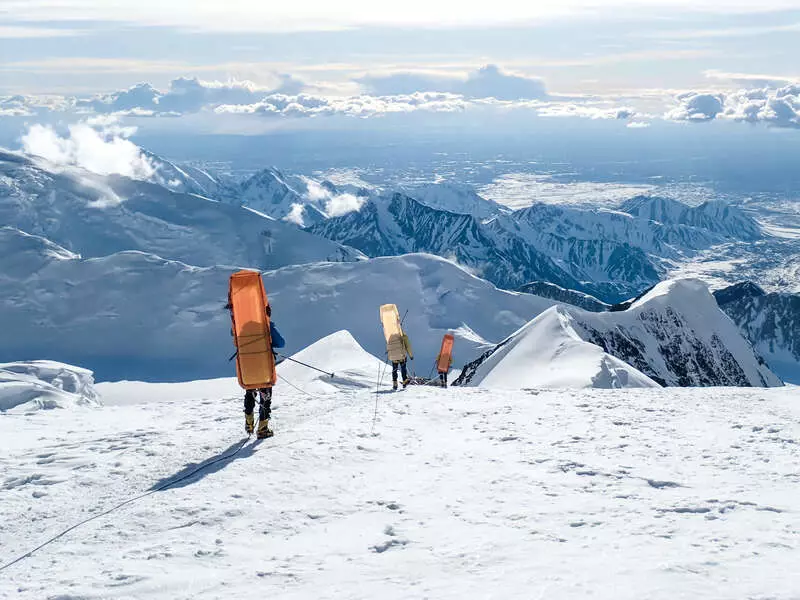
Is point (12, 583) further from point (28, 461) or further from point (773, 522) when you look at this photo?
point (773, 522)

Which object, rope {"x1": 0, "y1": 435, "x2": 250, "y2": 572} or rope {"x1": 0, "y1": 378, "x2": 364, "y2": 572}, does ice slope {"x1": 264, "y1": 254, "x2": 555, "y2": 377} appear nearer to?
rope {"x1": 0, "y1": 378, "x2": 364, "y2": 572}

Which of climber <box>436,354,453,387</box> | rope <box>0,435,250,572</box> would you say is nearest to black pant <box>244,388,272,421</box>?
rope <box>0,435,250,572</box>

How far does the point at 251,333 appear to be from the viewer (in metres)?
17.7

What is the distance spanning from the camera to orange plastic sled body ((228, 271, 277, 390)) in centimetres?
1736

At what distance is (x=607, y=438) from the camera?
16.7 metres

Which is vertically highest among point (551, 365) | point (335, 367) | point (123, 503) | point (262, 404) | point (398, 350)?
point (262, 404)

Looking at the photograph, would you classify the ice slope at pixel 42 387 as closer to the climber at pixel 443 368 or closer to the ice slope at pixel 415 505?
the climber at pixel 443 368

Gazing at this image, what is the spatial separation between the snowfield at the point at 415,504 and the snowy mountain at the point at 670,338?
4043cm

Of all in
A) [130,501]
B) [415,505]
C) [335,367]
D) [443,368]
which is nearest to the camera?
[415,505]

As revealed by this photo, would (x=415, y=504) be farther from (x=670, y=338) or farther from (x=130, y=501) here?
(x=670, y=338)

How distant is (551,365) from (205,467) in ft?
131

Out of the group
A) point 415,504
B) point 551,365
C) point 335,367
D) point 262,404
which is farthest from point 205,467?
point 335,367

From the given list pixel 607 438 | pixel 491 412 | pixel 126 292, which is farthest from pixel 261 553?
pixel 126 292

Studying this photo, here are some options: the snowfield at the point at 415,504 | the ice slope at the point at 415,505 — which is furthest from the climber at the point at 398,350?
the ice slope at the point at 415,505
